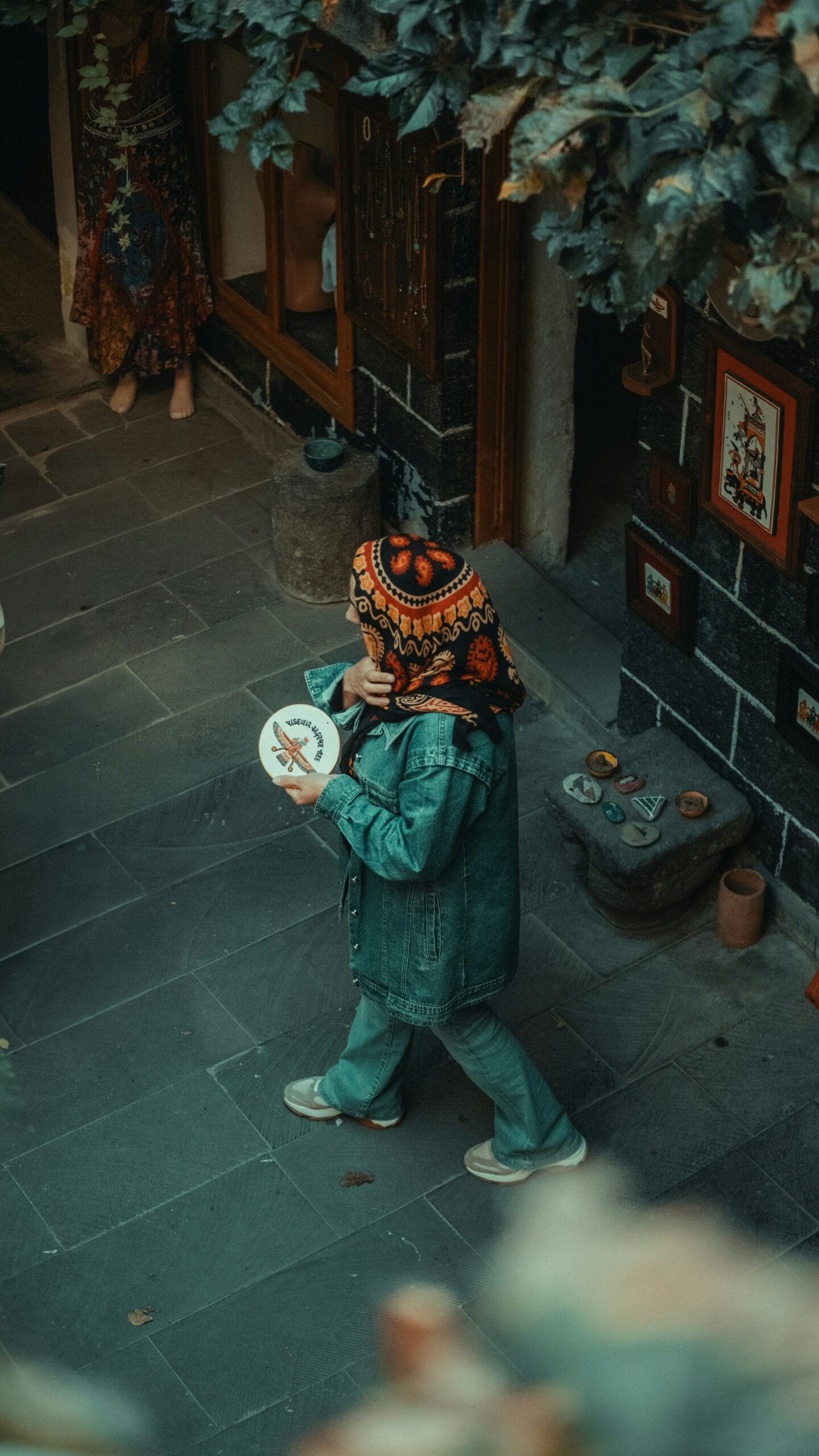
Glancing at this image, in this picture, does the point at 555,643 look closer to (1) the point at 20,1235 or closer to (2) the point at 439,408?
(2) the point at 439,408

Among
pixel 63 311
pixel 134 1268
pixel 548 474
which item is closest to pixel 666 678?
pixel 548 474

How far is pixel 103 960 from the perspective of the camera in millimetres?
6070

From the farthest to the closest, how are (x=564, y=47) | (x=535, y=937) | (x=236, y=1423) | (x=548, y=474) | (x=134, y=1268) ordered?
(x=548, y=474) < (x=535, y=937) < (x=134, y=1268) < (x=236, y=1423) < (x=564, y=47)

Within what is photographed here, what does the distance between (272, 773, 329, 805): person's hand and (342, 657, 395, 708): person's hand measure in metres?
0.23

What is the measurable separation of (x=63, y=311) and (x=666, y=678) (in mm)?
4856

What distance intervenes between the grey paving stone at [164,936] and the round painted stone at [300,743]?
4.79ft

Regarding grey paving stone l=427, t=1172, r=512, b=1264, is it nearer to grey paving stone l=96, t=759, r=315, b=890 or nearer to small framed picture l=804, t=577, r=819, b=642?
grey paving stone l=96, t=759, r=315, b=890

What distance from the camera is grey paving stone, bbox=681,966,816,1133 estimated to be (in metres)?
5.46

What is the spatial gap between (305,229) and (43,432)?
1.83 metres

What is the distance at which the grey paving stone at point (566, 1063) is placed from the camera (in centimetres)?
554

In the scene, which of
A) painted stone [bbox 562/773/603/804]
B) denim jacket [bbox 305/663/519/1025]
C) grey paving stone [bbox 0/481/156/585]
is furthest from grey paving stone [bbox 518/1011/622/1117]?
grey paving stone [bbox 0/481/156/585]

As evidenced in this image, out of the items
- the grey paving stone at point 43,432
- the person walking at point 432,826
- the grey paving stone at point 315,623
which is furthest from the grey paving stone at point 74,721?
the person walking at point 432,826

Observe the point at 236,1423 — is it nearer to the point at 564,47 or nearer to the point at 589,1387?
the point at 589,1387

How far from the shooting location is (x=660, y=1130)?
213 inches
